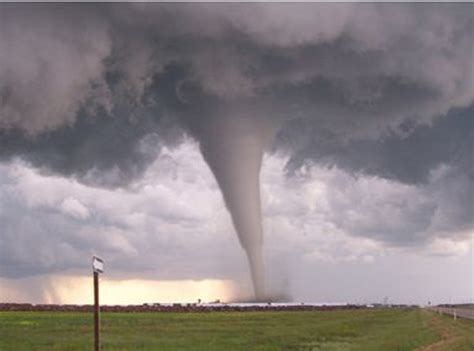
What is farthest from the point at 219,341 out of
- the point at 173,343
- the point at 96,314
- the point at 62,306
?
the point at 62,306

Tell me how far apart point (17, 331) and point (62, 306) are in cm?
7763

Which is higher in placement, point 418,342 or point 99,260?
point 99,260

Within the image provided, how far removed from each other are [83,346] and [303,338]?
47.7 ft

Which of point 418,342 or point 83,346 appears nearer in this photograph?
point 83,346

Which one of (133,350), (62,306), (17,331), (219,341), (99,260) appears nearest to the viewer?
(99,260)

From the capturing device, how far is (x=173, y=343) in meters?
42.1

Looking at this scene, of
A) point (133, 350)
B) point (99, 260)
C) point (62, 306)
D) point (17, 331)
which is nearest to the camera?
point (99, 260)

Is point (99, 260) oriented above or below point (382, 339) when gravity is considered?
above

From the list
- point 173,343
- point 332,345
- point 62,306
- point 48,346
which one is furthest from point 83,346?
point 62,306

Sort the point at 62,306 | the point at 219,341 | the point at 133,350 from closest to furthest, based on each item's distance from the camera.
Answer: the point at 133,350, the point at 219,341, the point at 62,306

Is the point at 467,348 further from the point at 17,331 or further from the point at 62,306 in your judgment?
the point at 62,306

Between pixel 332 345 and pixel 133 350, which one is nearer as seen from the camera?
pixel 133 350

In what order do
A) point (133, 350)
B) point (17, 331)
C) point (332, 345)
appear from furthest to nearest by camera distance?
point (17, 331), point (332, 345), point (133, 350)

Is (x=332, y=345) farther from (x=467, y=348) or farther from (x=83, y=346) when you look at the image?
(x=83, y=346)
